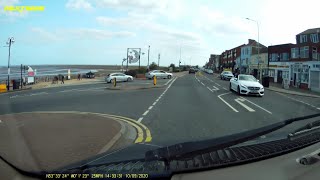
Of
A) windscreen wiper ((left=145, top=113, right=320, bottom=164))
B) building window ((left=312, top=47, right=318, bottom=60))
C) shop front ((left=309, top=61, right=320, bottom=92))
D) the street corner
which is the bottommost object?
the street corner

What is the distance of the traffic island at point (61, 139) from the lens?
5980 mm

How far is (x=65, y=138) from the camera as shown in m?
8.18

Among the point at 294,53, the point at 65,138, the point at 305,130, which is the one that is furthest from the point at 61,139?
the point at 294,53

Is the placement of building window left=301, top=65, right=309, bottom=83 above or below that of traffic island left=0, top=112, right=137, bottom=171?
above

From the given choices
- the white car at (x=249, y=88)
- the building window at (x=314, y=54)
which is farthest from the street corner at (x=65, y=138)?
the building window at (x=314, y=54)

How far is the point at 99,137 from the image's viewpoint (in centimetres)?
862

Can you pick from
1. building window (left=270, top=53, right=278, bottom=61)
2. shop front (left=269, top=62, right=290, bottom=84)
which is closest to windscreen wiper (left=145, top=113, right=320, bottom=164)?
shop front (left=269, top=62, right=290, bottom=84)

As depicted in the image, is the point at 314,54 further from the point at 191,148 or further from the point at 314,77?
the point at 191,148

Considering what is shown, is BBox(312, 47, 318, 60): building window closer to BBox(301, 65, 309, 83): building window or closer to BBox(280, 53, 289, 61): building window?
BBox(301, 65, 309, 83): building window

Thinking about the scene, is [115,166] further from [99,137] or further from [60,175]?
[99,137]

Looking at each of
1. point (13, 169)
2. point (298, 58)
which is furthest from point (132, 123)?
point (298, 58)

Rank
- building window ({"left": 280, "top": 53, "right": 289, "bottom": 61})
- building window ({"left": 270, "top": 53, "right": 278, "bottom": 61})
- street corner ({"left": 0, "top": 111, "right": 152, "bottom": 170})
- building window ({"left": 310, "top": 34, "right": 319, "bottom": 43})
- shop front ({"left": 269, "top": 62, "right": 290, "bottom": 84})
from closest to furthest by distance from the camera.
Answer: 1. street corner ({"left": 0, "top": 111, "right": 152, "bottom": 170})
2. building window ({"left": 310, "top": 34, "right": 319, "bottom": 43})
3. shop front ({"left": 269, "top": 62, "right": 290, "bottom": 84})
4. building window ({"left": 280, "top": 53, "right": 289, "bottom": 61})
5. building window ({"left": 270, "top": 53, "right": 278, "bottom": 61})

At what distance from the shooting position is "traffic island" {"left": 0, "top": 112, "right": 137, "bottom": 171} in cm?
598

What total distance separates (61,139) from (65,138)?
16 cm
